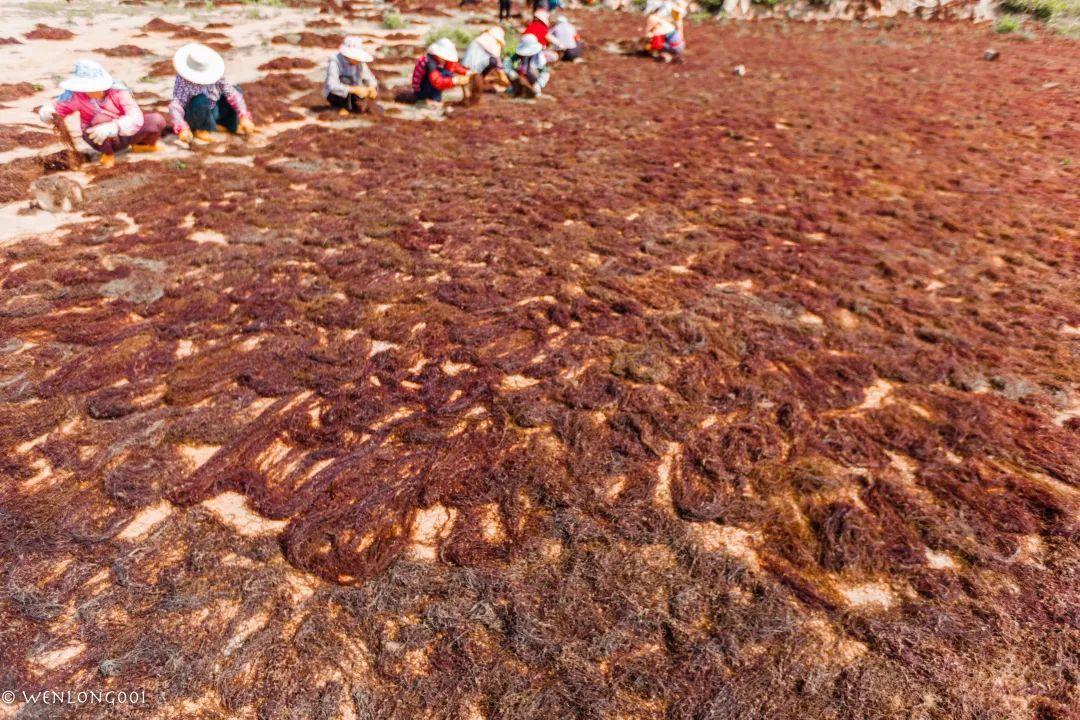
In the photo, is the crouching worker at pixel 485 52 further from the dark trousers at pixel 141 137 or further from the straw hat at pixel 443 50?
the dark trousers at pixel 141 137

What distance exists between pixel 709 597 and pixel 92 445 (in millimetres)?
3373

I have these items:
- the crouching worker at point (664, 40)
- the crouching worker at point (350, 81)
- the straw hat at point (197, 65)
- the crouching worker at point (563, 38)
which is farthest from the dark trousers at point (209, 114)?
the crouching worker at point (664, 40)

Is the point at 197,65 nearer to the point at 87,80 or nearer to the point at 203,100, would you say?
the point at 203,100

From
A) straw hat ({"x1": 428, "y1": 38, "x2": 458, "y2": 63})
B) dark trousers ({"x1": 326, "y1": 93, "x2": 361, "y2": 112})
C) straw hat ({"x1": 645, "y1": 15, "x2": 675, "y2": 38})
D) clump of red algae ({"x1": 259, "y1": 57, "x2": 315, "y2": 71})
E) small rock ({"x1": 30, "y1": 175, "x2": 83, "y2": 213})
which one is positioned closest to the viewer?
small rock ({"x1": 30, "y1": 175, "x2": 83, "y2": 213})

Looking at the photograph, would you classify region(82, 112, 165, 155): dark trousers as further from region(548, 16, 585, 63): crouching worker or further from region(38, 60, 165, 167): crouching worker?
region(548, 16, 585, 63): crouching worker

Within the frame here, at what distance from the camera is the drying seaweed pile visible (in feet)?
6.85

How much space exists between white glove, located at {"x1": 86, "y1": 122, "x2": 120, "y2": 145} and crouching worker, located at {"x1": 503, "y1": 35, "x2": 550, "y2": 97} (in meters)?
6.43

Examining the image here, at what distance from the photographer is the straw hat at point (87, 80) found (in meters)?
5.52

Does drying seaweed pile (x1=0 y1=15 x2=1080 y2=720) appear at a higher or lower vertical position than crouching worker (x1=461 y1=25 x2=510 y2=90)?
lower

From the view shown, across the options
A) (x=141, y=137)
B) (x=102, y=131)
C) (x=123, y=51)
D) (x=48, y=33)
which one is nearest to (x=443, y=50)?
(x=141, y=137)

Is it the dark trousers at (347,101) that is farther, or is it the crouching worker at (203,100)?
the dark trousers at (347,101)

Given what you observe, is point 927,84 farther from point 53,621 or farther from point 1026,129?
point 53,621

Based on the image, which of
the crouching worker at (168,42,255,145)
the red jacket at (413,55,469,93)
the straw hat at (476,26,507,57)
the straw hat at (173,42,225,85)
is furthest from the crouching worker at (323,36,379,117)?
the straw hat at (476,26,507,57)

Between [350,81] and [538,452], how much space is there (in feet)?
26.1
